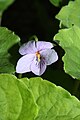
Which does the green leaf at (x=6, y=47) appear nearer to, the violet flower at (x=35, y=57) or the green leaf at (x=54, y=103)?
the violet flower at (x=35, y=57)

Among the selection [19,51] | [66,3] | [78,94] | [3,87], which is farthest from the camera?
[66,3]

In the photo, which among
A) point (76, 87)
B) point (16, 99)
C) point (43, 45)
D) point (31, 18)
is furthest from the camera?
point (31, 18)

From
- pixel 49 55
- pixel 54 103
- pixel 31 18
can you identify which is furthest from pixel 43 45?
pixel 31 18

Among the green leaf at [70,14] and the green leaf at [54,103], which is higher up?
the green leaf at [70,14]

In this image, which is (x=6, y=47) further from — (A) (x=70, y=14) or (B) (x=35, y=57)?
(A) (x=70, y=14)

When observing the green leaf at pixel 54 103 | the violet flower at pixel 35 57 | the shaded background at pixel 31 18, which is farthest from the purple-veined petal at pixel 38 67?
the shaded background at pixel 31 18

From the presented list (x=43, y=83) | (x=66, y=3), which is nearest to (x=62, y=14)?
(x=66, y=3)

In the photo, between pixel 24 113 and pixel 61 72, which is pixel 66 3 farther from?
pixel 24 113

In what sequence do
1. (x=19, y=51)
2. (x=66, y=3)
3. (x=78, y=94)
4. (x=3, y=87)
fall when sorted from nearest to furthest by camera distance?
(x=3, y=87) < (x=19, y=51) < (x=78, y=94) < (x=66, y=3)
